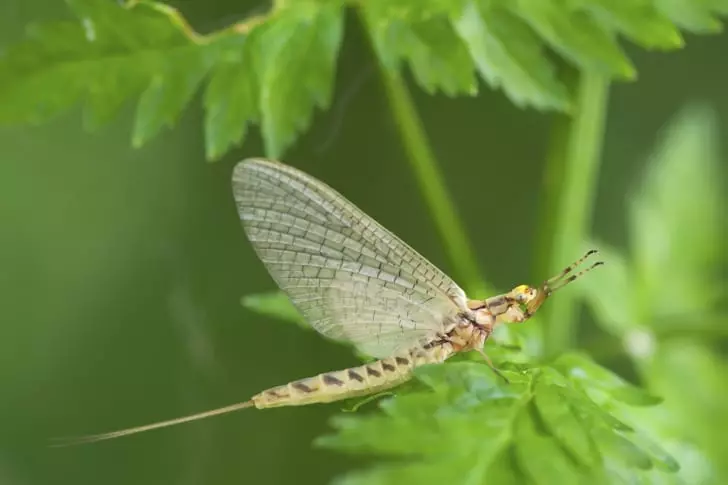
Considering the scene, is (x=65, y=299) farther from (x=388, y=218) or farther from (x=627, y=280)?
(x=627, y=280)

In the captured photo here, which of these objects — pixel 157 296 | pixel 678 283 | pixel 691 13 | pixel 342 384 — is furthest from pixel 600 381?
pixel 157 296

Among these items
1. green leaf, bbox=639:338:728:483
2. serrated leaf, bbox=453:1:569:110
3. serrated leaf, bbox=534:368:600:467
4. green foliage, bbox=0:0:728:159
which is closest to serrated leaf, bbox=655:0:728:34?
green foliage, bbox=0:0:728:159

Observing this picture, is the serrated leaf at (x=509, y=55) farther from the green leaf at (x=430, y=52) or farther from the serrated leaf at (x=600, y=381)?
the serrated leaf at (x=600, y=381)

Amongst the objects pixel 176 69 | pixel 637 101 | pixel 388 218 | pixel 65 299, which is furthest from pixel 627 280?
pixel 65 299

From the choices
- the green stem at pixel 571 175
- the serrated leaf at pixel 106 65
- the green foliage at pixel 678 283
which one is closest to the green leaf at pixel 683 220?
the green foliage at pixel 678 283

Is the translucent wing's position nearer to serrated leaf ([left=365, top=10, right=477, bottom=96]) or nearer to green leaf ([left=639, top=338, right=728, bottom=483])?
serrated leaf ([left=365, top=10, right=477, bottom=96])

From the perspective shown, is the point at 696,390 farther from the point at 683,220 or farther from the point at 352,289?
the point at 352,289
